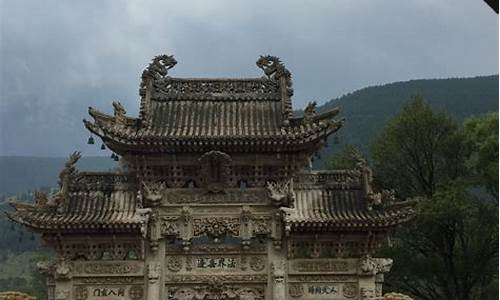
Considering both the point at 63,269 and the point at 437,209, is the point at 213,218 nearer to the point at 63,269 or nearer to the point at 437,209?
the point at 63,269

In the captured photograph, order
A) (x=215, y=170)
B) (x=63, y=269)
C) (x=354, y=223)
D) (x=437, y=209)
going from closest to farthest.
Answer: (x=354, y=223) → (x=63, y=269) → (x=215, y=170) → (x=437, y=209)

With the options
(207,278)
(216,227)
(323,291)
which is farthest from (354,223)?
(207,278)

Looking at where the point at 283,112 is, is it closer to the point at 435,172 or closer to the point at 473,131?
the point at 473,131

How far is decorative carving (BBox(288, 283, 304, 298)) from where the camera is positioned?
1509 cm

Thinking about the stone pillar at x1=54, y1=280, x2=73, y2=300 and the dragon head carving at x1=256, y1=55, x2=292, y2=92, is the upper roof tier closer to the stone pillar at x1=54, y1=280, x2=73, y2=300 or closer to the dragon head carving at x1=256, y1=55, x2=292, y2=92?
the dragon head carving at x1=256, y1=55, x2=292, y2=92

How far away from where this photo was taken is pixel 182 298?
592 inches

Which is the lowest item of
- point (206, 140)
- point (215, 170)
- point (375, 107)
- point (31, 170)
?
point (215, 170)

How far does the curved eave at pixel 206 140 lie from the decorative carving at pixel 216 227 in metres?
1.63

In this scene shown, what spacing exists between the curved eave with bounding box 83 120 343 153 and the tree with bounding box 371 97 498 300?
30.2 ft

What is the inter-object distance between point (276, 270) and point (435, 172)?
13452 millimetres

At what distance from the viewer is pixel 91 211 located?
50.0 feet

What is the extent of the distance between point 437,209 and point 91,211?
1266cm

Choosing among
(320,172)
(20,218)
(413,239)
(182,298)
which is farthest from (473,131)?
(20,218)

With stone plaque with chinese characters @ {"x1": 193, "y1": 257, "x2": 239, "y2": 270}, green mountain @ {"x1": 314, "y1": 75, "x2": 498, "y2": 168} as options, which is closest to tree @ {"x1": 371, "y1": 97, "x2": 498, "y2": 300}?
stone plaque with chinese characters @ {"x1": 193, "y1": 257, "x2": 239, "y2": 270}
